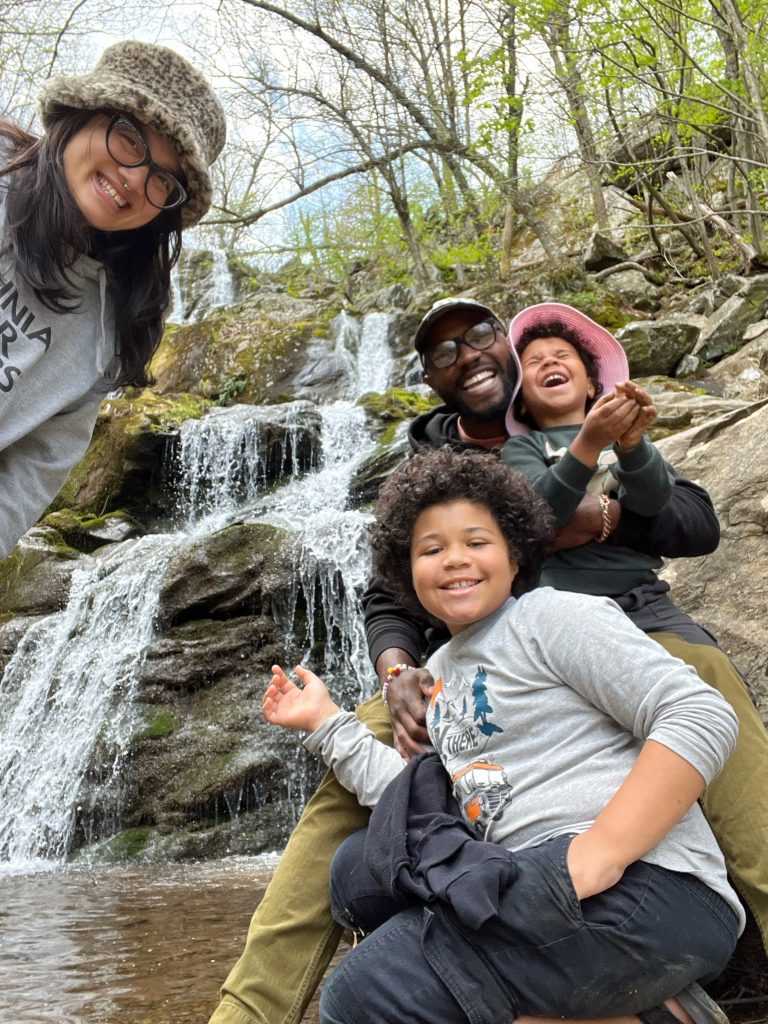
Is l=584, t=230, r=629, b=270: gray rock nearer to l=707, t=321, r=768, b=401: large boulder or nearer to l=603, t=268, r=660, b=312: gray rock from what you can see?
l=603, t=268, r=660, b=312: gray rock

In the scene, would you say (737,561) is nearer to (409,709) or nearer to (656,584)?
(656,584)

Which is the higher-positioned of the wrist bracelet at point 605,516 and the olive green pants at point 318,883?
the wrist bracelet at point 605,516

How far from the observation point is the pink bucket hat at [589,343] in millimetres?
2725

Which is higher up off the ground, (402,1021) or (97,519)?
(97,519)

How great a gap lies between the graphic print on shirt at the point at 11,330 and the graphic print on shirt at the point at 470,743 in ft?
3.57

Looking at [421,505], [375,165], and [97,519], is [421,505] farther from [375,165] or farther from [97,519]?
[375,165]

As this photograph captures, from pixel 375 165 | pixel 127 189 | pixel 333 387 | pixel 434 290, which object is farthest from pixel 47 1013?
pixel 434 290

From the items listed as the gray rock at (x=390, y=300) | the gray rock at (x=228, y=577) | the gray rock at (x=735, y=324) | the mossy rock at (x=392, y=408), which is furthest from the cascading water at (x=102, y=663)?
the gray rock at (x=390, y=300)

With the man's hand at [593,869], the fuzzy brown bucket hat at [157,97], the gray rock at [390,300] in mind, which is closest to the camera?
the man's hand at [593,869]

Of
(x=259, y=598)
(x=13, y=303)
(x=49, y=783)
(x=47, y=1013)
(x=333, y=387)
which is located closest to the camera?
(x=13, y=303)

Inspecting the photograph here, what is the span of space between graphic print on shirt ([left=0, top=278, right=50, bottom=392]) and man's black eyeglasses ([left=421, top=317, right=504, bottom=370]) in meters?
1.34

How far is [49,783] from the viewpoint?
642cm

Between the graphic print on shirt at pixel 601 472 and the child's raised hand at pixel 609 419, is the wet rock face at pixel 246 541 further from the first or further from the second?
the child's raised hand at pixel 609 419

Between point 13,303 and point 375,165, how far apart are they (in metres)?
11.7
